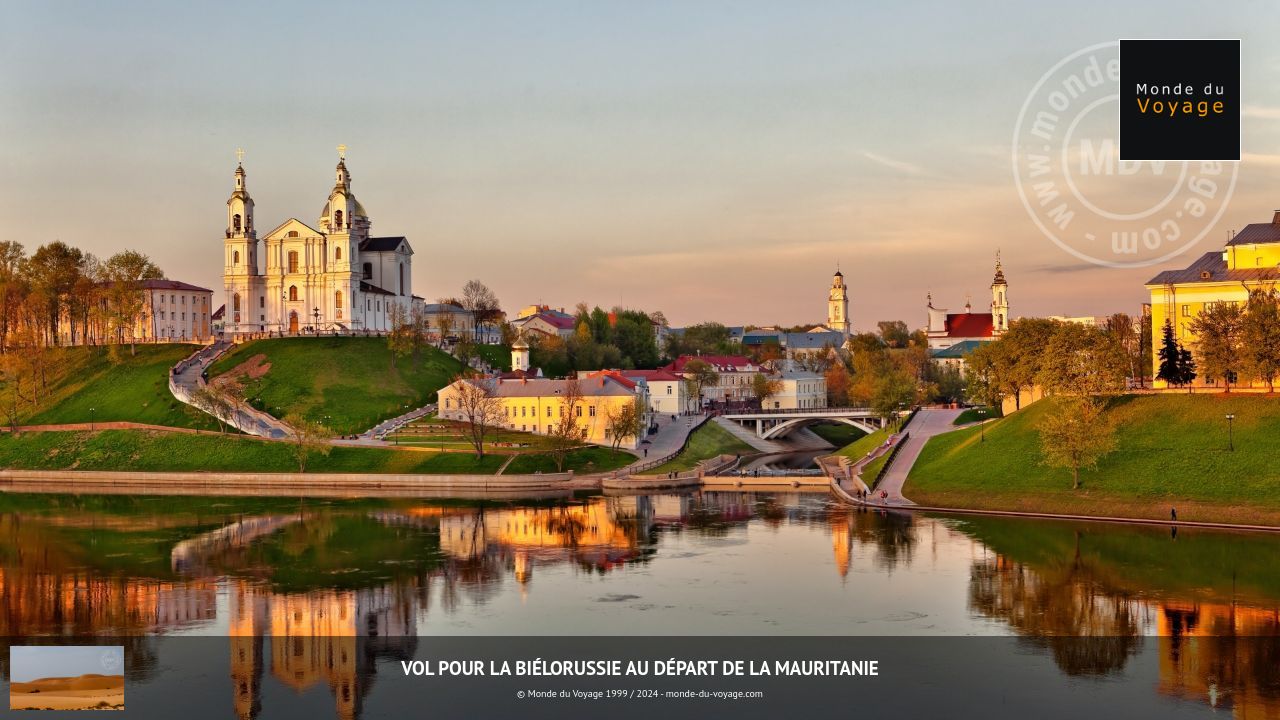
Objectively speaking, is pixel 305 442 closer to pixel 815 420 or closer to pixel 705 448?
pixel 705 448

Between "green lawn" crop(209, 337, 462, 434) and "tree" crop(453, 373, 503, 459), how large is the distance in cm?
620

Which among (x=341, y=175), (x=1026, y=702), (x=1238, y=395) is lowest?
(x=1026, y=702)

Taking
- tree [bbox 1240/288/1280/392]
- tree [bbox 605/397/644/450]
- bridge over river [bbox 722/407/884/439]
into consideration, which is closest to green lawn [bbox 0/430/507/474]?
tree [bbox 605/397/644/450]

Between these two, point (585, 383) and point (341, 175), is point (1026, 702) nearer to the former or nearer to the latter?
point (585, 383)

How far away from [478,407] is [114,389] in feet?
113

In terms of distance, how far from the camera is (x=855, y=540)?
58281mm

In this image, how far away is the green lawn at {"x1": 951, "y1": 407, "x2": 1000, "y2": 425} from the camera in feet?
300

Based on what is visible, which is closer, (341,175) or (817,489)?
(817,489)

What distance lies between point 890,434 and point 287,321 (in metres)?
60.0

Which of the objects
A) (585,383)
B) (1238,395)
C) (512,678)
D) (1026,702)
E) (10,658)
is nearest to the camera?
(1026,702)

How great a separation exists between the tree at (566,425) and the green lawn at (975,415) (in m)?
28.5

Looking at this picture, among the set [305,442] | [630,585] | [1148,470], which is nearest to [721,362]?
[305,442]

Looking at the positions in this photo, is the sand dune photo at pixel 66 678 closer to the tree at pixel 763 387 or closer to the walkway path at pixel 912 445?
the walkway path at pixel 912 445

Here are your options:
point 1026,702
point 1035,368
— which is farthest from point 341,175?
point 1026,702
